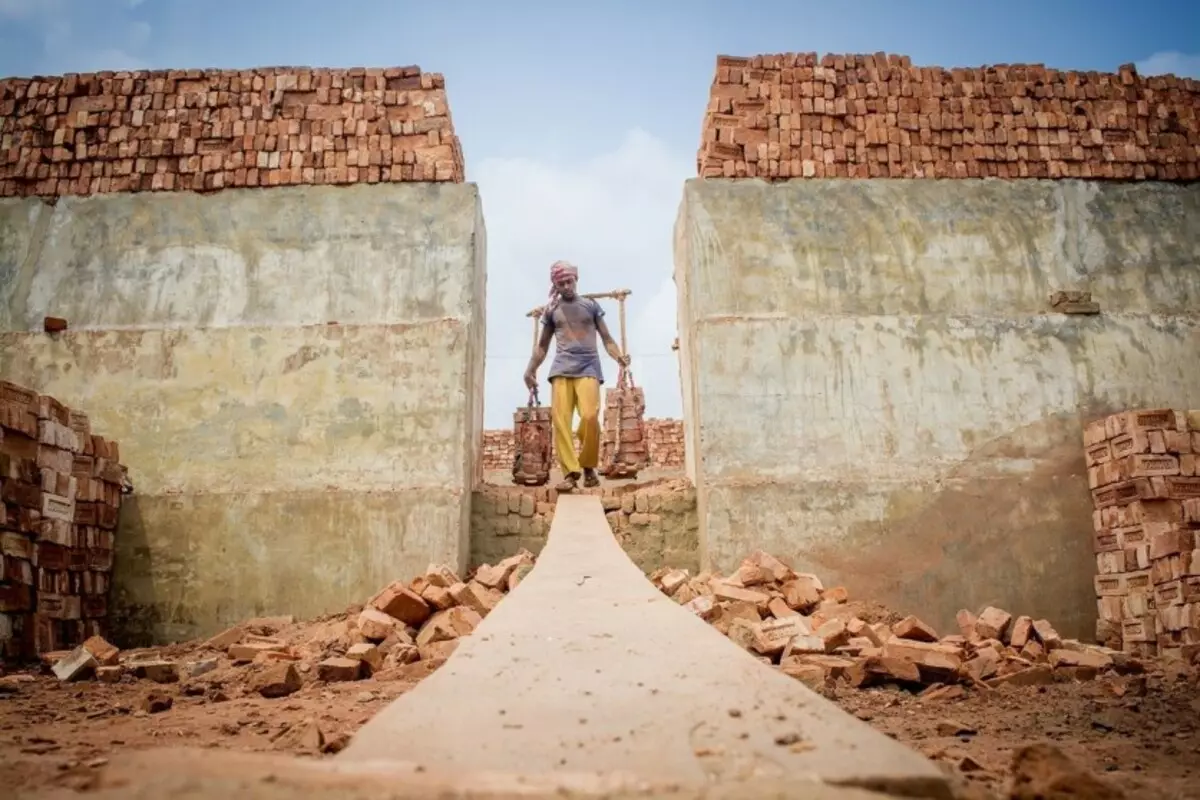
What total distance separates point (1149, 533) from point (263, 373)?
20.9 feet

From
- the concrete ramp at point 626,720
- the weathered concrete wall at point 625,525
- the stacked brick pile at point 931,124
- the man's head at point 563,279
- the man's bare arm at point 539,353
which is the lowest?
the concrete ramp at point 626,720

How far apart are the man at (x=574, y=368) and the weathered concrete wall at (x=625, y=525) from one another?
2.20 feet

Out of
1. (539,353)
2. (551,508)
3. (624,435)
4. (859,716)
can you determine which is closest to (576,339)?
(539,353)

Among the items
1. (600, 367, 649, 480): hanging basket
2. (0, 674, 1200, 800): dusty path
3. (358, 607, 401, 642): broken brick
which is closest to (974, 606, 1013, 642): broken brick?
(0, 674, 1200, 800): dusty path

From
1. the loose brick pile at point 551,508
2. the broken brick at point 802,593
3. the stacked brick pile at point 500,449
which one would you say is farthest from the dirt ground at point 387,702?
the stacked brick pile at point 500,449

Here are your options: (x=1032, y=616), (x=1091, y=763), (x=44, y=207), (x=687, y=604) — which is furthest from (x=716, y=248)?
(x=44, y=207)

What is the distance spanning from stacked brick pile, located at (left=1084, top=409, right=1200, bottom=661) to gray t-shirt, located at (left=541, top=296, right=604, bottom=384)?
13.3 feet

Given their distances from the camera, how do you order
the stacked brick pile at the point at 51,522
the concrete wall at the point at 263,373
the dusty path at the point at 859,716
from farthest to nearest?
the concrete wall at the point at 263,373, the stacked brick pile at the point at 51,522, the dusty path at the point at 859,716

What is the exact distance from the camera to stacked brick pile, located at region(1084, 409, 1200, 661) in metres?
5.04

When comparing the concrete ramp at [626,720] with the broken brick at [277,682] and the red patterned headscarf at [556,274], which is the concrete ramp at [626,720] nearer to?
the broken brick at [277,682]

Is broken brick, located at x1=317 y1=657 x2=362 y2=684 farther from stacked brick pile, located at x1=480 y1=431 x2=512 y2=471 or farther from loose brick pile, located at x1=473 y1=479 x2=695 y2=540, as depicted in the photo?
stacked brick pile, located at x1=480 y1=431 x2=512 y2=471

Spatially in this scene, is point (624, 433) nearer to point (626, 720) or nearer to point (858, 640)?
point (858, 640)

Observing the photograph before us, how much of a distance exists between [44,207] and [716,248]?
5605mm

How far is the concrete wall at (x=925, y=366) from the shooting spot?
6082 mm
